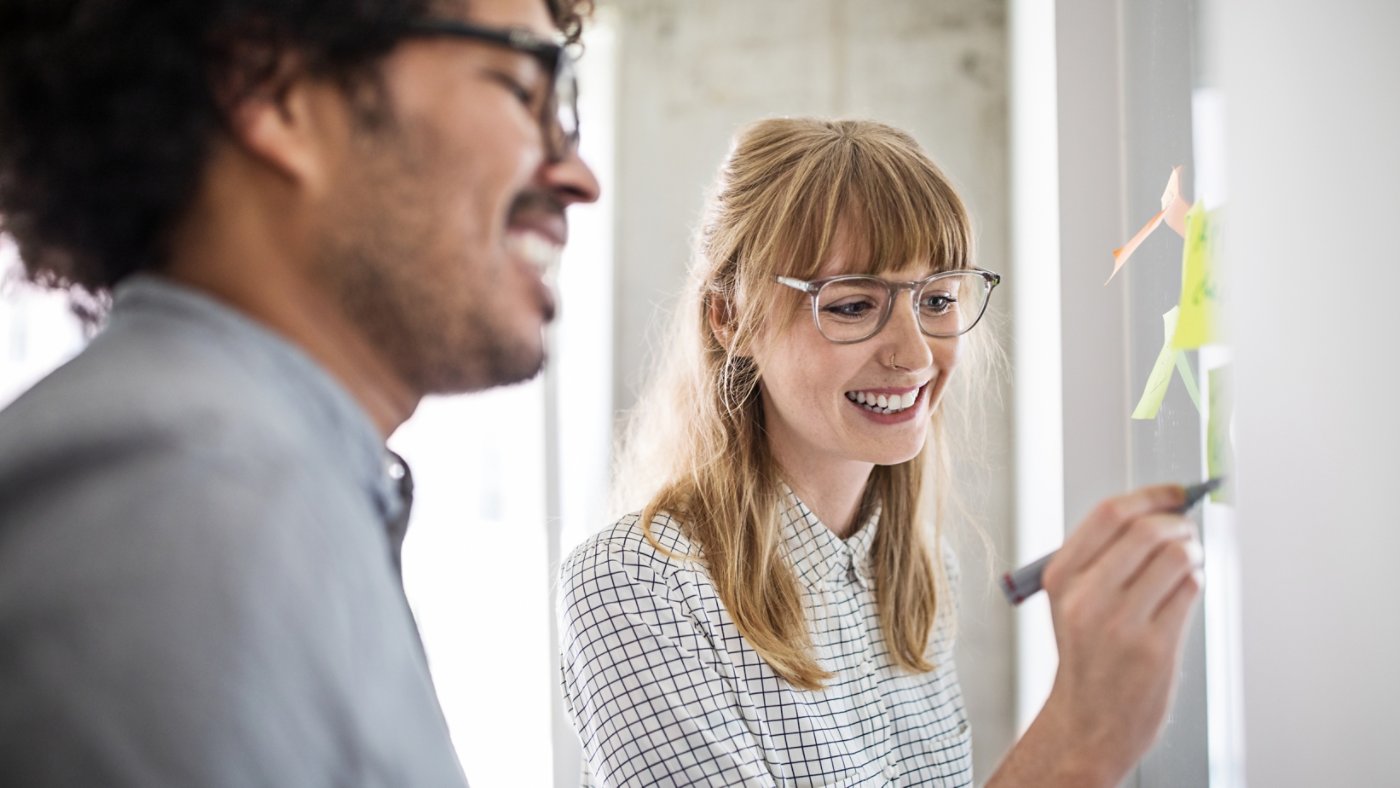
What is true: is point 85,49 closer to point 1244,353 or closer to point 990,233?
point 1244,353

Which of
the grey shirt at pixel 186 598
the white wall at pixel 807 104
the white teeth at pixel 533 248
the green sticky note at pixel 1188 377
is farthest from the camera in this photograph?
the white wall at pixel 807 104

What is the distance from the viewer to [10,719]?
0.41 meters

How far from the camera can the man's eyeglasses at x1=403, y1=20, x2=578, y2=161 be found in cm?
61

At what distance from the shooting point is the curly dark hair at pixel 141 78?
1.91 feet

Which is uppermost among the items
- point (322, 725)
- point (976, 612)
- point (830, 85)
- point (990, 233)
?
point (830, 85)

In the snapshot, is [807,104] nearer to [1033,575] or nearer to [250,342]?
[1033,575]

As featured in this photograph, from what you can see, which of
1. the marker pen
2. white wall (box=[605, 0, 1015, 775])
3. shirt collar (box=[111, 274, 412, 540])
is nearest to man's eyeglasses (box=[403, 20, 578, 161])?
shirt collar (box=[111, 274, 412, 540])

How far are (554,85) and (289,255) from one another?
202 millimetres

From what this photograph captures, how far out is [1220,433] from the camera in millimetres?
751

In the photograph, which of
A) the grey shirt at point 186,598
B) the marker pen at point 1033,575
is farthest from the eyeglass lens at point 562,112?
the marker pen at point 1033,575

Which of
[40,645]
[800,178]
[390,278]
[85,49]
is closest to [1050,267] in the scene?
[800,178]

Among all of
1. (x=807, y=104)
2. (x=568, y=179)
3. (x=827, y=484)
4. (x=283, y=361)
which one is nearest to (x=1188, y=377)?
(x=827, y=484)

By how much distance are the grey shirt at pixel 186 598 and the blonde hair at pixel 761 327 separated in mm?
611

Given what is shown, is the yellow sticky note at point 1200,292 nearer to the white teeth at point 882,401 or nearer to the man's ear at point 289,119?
the white teeth at point 882,401
